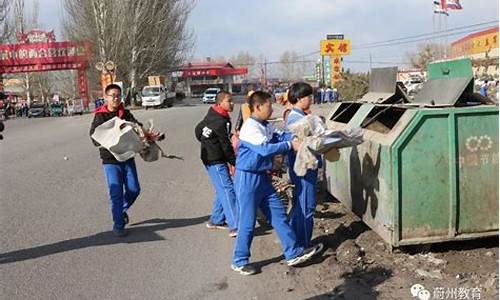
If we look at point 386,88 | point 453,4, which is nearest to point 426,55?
point 453,4

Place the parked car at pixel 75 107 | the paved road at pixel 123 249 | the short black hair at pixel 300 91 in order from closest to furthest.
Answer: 1. the paved road at pixel 123 249
2. the short black hair at pixel 300 91
3. the parked car at pixel 75 107

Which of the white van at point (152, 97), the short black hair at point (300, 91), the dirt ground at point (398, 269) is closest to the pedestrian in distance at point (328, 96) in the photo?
the white van at point (152, 97)

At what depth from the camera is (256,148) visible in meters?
4.86

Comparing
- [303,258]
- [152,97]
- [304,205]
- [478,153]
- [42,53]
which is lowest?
[303,258]

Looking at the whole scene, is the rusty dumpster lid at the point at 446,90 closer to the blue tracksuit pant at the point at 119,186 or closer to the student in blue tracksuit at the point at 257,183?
the student in blue tracksuit at the point at 257,183

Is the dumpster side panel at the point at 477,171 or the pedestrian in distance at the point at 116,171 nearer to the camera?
the dumpster side panel at the point at 477,171

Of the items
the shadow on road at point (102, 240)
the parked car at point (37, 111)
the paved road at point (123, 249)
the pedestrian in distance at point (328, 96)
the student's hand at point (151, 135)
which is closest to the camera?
the paved road at point (123, 249)

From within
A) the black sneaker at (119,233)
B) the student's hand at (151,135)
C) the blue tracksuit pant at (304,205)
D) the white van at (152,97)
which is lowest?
the black sneaker at (119,233)

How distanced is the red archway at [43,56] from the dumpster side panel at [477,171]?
47847 mm

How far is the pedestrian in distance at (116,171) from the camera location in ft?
21.3

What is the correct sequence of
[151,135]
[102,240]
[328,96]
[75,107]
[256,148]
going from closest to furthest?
[256,148]
[102,240]
[151,135]
[328,96]
[75,107]

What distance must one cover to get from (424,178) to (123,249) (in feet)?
10.3

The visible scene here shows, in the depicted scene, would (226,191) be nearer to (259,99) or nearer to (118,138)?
(118,138)

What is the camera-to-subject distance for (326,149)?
5.15 m
